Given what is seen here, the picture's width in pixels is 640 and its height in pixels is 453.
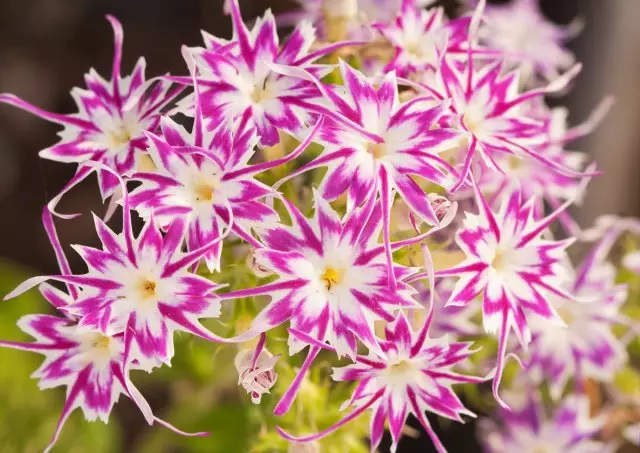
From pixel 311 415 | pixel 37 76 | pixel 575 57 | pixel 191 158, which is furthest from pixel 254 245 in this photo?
pixel 37 76

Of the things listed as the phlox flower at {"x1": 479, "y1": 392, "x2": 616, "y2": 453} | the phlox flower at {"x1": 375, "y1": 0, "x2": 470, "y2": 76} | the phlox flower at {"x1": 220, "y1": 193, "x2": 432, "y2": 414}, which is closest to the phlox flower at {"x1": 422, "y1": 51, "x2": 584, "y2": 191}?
the phlox flower at {"x1": 375, "y1": 0, "x2": 470, "y2": 76}

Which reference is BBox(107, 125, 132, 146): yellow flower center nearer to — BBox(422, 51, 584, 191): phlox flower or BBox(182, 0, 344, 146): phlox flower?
BBox(182, 0, 344, 146): phlox flower

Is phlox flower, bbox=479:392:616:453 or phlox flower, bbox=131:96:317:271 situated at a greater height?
phlox flower, bbox=131:96:317:271

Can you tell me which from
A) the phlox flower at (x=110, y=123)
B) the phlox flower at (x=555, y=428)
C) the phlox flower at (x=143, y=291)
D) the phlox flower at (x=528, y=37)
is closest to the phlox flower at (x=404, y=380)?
the phlox flower at (x=143, y=291)

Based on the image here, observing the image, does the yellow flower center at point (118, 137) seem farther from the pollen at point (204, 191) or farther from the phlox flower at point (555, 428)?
the phlox flower at point (555, 428)

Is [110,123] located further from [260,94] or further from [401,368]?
[401,368]
